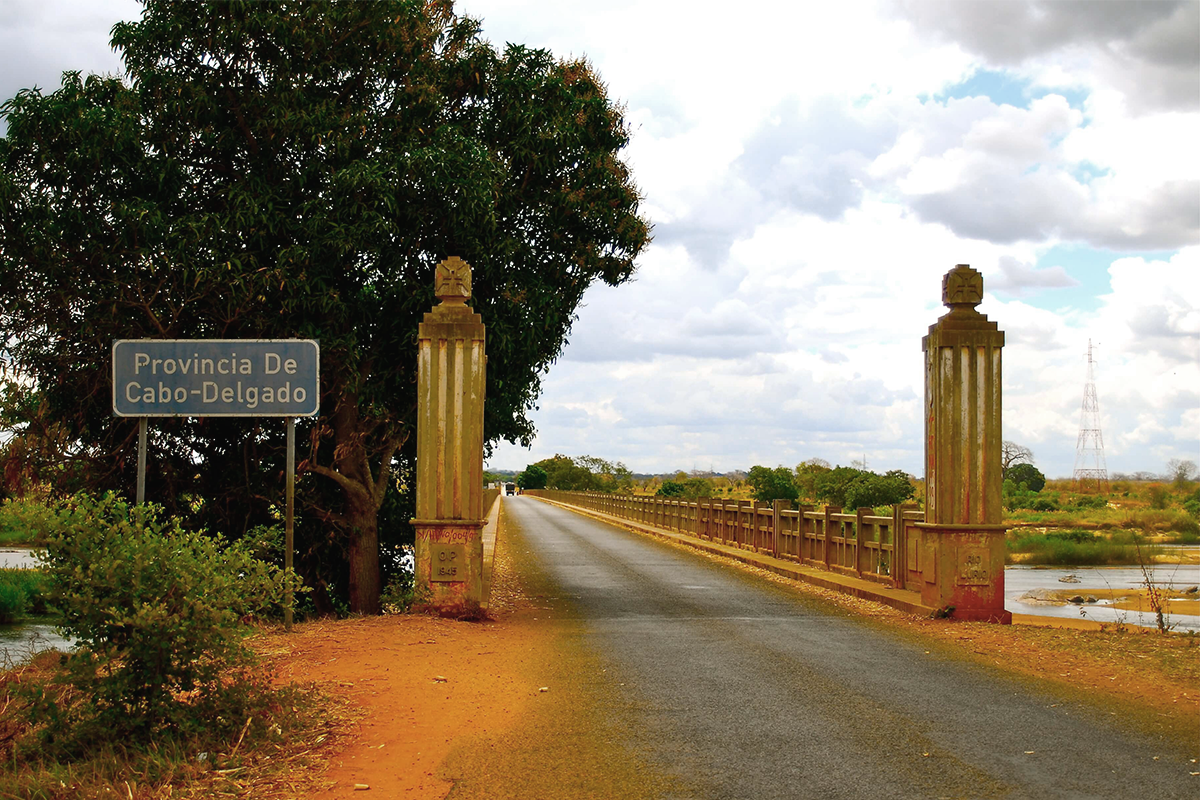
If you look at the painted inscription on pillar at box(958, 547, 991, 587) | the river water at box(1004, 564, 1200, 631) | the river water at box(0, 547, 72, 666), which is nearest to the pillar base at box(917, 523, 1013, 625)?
the painted inscription on pillar at box(958, 547, 991, 587)

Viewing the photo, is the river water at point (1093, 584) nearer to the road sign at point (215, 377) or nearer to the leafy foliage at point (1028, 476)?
the road sign at point (215, 377)

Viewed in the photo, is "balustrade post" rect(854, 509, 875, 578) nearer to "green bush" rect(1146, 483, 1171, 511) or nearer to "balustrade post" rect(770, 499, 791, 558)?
"balustrade post" rect(770, 499, 791, 558)

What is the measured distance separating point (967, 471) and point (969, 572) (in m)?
1.16

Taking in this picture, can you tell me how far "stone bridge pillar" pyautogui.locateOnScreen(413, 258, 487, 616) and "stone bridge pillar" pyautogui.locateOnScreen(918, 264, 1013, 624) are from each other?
529cm

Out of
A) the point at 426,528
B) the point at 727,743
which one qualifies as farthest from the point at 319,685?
the point at 426,528

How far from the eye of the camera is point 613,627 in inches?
450

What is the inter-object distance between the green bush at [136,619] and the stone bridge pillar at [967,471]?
27.4ft

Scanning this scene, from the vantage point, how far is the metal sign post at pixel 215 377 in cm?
952

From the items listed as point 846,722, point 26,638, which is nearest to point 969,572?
point 846,722

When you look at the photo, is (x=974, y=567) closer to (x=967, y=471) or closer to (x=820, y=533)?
(x=967, y=471)

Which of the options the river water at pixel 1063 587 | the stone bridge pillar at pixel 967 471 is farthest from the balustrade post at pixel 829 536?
the stone bridge pillar at pixel 967 471

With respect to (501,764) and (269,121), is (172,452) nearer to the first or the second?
(269,121)

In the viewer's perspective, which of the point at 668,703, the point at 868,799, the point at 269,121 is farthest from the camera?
the point at 269,121

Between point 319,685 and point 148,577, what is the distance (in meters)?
2.13
